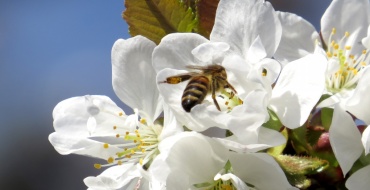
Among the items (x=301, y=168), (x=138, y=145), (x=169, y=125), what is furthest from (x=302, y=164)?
(x=138, y=145)

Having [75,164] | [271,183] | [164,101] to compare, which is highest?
[164,101]

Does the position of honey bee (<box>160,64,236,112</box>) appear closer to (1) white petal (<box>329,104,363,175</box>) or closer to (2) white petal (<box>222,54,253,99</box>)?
(2) white petal (<box>222,54,253,99</box>)

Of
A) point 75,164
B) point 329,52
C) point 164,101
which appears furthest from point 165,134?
point 75,164

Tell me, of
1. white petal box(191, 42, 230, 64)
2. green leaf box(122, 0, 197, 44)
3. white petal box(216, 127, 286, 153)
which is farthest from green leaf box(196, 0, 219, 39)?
white petal box(216, 127, 286, 153)

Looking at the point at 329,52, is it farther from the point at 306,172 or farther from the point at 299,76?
the point at 306,172

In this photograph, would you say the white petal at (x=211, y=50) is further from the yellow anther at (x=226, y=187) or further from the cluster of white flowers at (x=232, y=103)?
the yellow anther at (x=226, y=187)

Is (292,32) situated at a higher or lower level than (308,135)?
higher

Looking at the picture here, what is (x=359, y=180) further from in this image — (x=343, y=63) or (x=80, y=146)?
(x=80, y=146)
